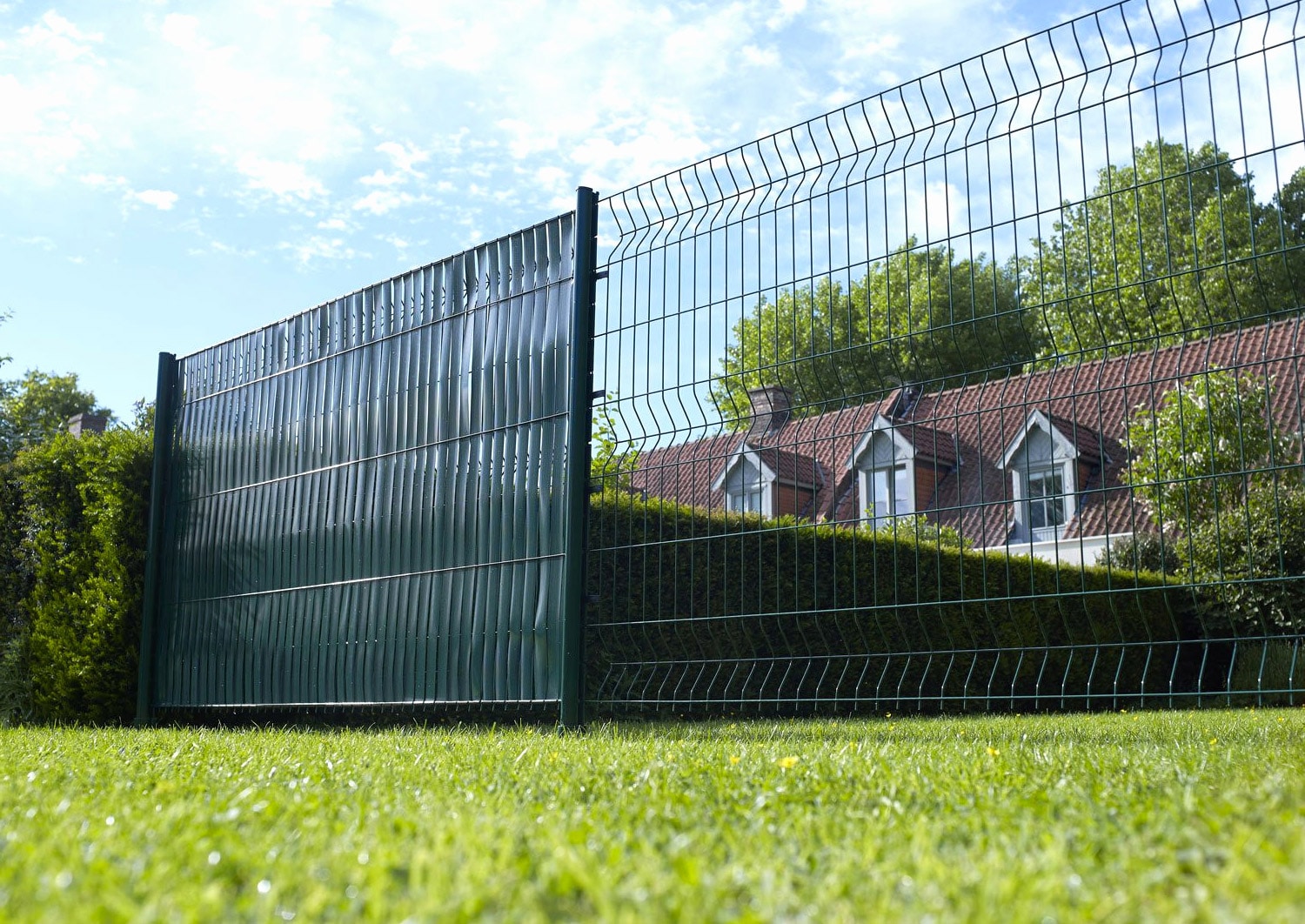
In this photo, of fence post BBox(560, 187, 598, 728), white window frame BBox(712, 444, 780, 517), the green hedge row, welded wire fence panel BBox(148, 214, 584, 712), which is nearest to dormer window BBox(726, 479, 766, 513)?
white window frame BBox(712, 444, 780, 517)

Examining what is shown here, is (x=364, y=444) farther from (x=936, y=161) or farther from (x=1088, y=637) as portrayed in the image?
(x=1088, y=637)

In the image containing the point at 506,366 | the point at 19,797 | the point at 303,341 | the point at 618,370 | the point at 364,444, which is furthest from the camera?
the point at 303,341

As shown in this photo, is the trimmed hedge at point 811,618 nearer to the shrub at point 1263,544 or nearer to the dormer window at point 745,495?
the dormer window at point 745,495

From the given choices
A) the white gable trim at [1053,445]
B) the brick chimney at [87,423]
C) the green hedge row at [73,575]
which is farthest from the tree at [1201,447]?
the brick chimney at [87,423]

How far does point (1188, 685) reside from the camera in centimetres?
948

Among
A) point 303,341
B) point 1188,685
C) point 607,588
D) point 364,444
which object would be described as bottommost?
point 1188,685

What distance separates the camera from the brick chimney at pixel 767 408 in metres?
5.10

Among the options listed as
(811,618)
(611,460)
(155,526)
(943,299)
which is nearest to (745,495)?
(611,460)

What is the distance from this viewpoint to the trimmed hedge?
5691 mm

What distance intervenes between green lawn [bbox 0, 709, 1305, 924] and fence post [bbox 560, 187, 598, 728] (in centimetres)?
181

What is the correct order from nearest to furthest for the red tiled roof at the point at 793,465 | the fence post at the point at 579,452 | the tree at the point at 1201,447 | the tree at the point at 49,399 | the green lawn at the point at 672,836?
the green lawn at the point at 672,836 → the red tiled roof at the point at 793,465 → the tree at the point at 1201,447 → the fence post at the point at 579,452 → the tree at the point at 49,399

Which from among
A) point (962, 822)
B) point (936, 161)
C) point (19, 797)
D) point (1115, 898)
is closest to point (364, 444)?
point (936, 161)

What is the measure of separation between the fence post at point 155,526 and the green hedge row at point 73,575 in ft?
0.52

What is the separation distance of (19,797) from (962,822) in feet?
6.78
